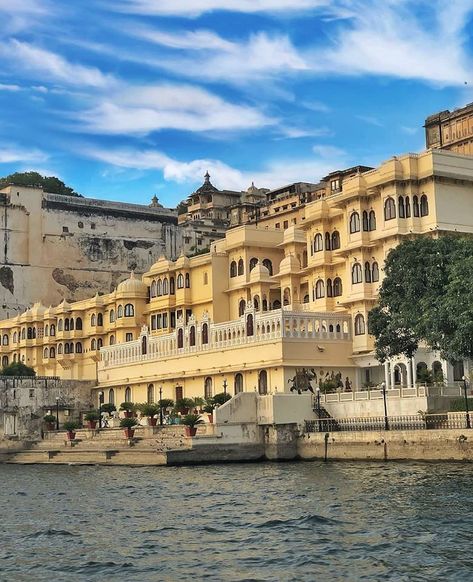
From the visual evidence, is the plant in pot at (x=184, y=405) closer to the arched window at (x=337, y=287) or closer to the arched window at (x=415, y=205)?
the arched window at (x=337, y=287)

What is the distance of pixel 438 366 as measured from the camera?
157ft

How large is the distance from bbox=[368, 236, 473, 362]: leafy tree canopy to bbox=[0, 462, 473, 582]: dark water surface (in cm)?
589

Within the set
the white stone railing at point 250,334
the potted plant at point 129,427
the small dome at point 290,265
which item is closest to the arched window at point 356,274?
the white stone railing at point 250,334

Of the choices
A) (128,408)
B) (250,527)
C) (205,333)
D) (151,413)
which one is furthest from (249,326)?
(250,527)

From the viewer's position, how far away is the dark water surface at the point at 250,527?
19.1 metres

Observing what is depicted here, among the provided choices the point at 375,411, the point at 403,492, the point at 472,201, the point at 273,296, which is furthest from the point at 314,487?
the point at 273,296

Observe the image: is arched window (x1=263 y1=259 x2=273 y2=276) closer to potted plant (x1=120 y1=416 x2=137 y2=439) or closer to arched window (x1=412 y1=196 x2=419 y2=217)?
arched window (x1=412 y1=196 x2=419 y2=217)

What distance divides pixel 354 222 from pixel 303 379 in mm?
9083

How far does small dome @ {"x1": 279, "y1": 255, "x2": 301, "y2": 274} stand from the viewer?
60188 millimetres

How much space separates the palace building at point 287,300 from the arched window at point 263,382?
0.19 ft

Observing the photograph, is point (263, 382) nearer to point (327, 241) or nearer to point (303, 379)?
point (303, 379)

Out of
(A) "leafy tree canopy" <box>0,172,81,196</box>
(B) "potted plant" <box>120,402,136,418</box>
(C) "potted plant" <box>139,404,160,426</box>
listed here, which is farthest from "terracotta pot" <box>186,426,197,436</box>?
(A) "leafy tree canopy" <box>0,172,81,196</box>

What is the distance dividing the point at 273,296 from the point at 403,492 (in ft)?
115

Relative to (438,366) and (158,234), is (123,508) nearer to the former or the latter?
(438,366)
